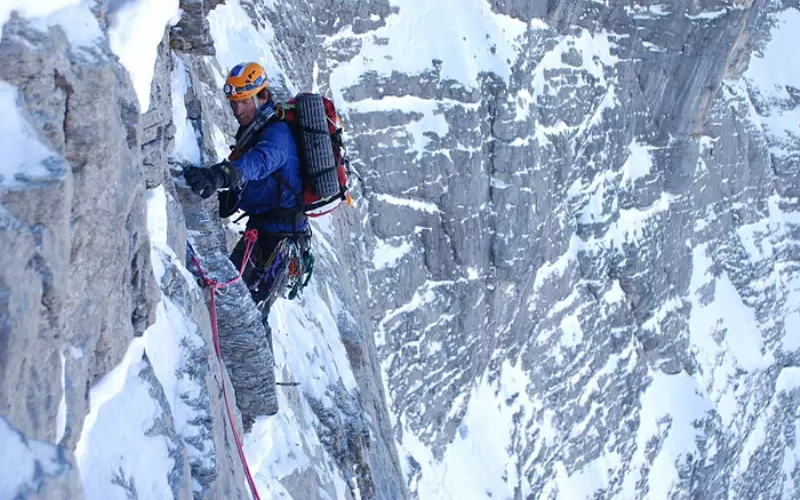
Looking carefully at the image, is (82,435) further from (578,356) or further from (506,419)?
(578,356)

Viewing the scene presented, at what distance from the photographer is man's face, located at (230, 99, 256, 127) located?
5.80 meters

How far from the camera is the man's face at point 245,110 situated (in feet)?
19.0

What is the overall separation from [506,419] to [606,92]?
52.5 ft

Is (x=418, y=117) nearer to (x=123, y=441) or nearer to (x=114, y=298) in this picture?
(x=114, y=298)

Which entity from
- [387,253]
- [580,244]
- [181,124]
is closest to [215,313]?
[181,124]

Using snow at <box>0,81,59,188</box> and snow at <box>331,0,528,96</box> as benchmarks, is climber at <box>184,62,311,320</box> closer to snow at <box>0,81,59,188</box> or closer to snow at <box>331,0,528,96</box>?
snow at <box>0,81,59,188</box>

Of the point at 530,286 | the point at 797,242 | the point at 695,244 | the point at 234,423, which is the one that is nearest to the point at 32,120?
the point at 234,423

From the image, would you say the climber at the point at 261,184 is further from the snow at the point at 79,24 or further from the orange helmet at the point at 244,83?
the snow at the point at 79,24

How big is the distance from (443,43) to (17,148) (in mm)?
25208

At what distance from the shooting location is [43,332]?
222cm

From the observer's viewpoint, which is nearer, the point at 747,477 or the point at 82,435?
the point at 82,435

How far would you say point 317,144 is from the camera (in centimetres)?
586

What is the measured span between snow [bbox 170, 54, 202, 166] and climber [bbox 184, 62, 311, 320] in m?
0.34

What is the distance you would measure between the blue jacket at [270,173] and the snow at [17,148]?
2.69m
